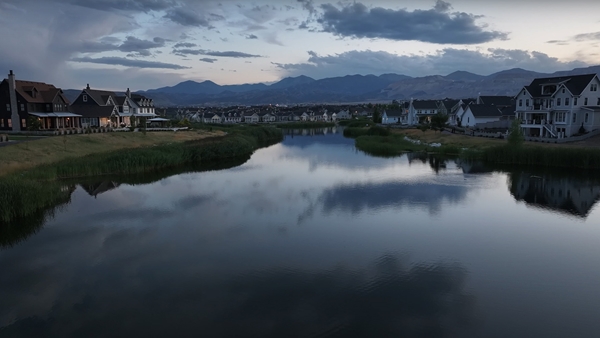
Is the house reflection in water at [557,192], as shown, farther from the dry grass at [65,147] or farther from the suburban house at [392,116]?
the suburban house at [392,116]

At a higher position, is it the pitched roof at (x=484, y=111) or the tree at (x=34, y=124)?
the pitched roof at (x=484, y=111)

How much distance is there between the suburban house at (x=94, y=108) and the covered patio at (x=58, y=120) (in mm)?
1135

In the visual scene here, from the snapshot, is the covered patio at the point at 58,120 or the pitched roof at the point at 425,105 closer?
the covered patio at the point at 58,120

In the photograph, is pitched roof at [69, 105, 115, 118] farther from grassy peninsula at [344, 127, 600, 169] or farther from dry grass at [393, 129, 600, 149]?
dry grass at [393, 129, 600, 149]

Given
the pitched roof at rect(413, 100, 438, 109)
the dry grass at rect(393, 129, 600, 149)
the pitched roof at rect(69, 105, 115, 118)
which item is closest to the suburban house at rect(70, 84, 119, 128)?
the pitched roof at rect(69, 105, 115, 118)

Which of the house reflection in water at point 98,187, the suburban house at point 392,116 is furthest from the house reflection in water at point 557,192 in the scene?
the suburban house at point 392,116

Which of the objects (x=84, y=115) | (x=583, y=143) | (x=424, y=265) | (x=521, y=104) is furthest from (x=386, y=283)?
(x=84, y=115)

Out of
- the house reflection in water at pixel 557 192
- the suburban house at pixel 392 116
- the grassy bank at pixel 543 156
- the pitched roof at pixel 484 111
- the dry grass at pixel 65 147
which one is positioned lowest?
the house reflection in water at pixel 557 192

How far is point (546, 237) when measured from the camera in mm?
17312

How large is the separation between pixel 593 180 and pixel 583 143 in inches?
461

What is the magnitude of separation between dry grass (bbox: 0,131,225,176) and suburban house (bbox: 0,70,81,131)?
11028 mm

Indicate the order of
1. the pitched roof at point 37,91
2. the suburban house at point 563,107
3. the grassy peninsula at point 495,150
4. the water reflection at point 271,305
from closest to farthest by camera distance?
the water reflection at point 271,305 < the grassy peninsula at point 495,150 < the suburban house at point 563,107 < the pitched roof at point 37,91

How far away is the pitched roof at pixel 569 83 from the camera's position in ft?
139

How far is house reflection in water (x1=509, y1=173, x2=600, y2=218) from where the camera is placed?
873 inches
